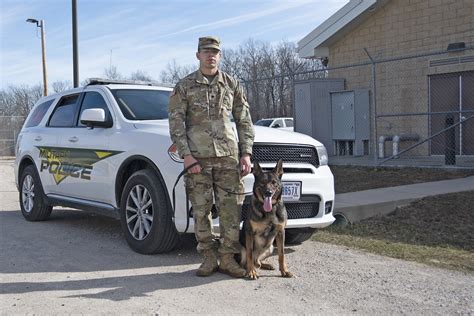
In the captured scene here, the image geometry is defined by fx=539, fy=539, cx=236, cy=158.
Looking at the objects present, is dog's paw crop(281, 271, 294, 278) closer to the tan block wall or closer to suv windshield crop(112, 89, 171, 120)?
suv windshield crop(112, 89, 171, 120)

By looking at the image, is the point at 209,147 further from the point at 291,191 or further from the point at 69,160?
the point at 69,160

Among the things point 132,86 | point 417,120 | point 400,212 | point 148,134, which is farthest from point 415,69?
point 148,134

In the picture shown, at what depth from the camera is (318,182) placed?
560 centimetres

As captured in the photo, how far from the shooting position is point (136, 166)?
5.87 meters

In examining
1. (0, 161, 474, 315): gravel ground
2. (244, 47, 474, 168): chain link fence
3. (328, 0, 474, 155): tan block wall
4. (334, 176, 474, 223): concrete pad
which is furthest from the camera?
(328, 0, 474, 155): tan block wall

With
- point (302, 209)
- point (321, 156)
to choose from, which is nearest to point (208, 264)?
point (302, 209)

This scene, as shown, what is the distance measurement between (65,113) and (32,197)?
4.56ft

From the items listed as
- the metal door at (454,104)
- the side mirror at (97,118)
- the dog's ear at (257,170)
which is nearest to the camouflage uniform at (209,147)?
the dog's ear at (257,170)

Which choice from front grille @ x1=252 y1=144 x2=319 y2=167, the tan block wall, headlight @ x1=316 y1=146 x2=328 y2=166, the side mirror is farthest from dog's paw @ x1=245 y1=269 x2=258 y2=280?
the tan block wall

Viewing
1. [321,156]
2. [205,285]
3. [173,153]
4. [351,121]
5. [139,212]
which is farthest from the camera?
[351,121]

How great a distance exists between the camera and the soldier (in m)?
4.76

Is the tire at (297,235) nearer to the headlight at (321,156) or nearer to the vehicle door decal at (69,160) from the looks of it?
the headlight at (321,156)

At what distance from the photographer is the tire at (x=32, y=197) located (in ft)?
25.2

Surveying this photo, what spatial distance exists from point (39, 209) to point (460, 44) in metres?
10.6
